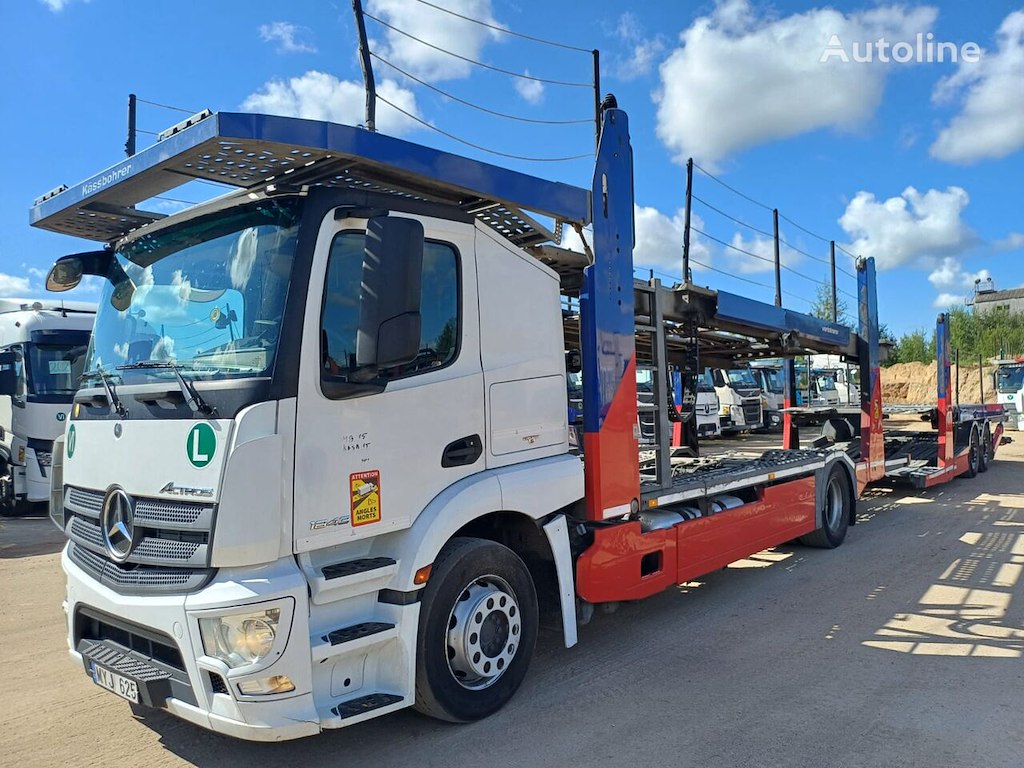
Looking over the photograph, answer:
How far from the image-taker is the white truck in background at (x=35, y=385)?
11742mm

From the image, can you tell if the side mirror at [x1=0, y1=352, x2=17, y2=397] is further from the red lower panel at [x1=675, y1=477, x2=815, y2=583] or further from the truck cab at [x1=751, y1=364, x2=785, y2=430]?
the truck cab at [x1=751, y1=364, x2=785, y2=430]

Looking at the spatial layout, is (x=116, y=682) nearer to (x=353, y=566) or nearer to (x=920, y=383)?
(x=353, y=566)

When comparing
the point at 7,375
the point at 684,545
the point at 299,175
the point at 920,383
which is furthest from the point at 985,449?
the point at 920,383

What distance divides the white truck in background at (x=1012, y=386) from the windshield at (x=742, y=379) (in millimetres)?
8601

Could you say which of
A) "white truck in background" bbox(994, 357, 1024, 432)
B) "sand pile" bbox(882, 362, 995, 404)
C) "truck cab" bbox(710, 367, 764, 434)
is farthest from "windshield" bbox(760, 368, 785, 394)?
"sand pile" bbox(882, 362, 995, 404)

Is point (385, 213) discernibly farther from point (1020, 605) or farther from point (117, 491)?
point (1020, 605)

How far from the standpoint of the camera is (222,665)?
3008mm

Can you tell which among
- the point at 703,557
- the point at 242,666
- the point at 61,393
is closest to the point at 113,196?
Result: the point at 242,666

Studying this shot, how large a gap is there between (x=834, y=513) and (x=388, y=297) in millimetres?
6917

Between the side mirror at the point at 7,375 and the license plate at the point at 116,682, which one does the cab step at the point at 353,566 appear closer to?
the license plate at the point at 116,682

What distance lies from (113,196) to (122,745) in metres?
2.92

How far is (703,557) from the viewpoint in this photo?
19.1 ft

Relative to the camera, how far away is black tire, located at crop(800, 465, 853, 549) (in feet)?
26.7

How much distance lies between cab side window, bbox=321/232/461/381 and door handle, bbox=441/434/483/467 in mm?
433
